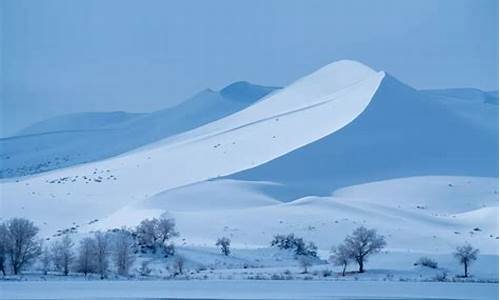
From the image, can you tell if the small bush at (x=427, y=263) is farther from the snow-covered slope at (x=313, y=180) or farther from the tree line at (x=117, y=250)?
the snow-covered slope at (x=313, y=180)

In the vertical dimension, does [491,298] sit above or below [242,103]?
below

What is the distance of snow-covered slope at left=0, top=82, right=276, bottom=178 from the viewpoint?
103 m

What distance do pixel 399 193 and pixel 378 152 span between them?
925 centimetres

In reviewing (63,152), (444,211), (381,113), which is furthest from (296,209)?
(63,152)

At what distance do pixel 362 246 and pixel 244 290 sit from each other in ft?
36.0

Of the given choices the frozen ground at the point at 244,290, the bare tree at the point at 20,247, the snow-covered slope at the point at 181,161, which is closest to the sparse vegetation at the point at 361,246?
the frozen ground at the point at 244,290

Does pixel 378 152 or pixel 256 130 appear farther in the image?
pixel 256 130

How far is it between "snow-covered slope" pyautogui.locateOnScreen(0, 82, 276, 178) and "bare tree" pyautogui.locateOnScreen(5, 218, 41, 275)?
5474 cm

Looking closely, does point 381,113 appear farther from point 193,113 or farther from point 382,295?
point 382,295

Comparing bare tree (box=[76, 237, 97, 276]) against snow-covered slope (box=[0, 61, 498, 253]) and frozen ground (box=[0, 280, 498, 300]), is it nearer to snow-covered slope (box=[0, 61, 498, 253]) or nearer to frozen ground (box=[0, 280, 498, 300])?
frozen ground (box=[0, 280, 498, 300])

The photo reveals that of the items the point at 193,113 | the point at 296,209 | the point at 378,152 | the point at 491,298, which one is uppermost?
the point at 193,113

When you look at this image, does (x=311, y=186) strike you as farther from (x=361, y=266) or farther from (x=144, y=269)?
(x=144, y=269)

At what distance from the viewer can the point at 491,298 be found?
29031 mm

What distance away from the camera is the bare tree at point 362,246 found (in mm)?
39969
